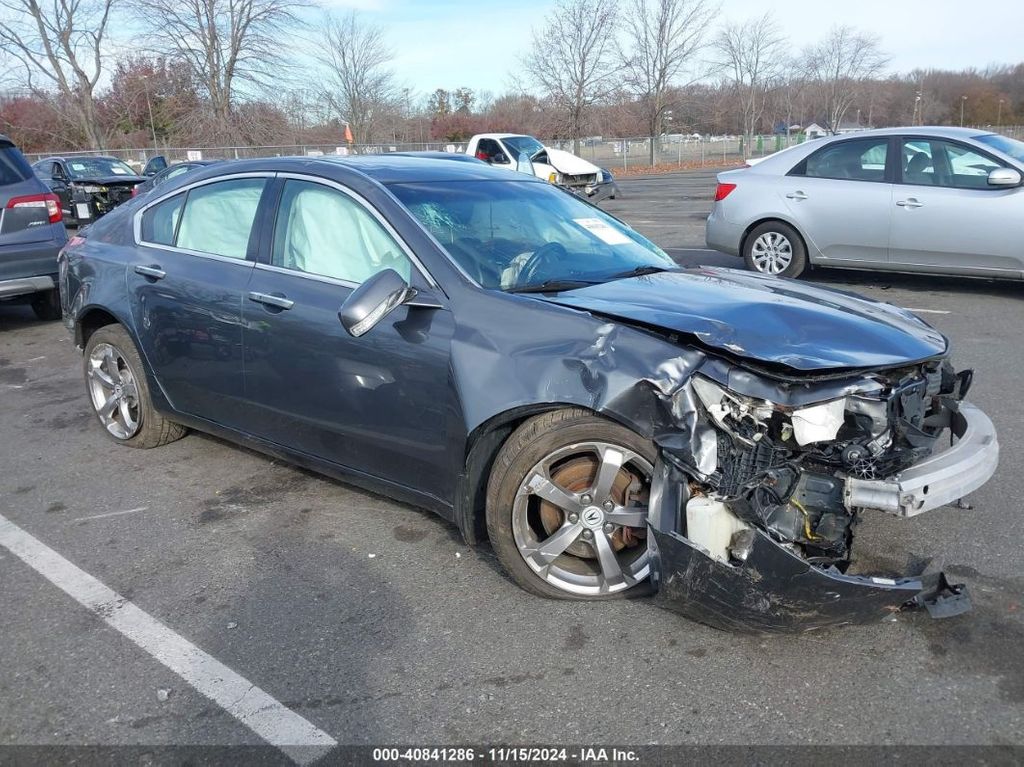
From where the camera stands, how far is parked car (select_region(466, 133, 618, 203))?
810 inches

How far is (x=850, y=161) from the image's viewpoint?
28.3 ft

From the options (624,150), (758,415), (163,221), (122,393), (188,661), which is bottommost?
(188,661)

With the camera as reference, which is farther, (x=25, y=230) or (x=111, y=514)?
(x=25, y=230)

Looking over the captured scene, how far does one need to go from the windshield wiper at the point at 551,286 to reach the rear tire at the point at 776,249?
5894mm

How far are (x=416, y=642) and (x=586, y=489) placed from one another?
843 millimetres

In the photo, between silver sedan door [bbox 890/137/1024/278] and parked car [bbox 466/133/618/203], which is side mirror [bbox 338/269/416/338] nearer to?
silver sedan door [bbox 890/137/1024/278]

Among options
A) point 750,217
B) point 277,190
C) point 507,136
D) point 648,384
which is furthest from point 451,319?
point 507,136

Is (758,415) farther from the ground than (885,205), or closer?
closer

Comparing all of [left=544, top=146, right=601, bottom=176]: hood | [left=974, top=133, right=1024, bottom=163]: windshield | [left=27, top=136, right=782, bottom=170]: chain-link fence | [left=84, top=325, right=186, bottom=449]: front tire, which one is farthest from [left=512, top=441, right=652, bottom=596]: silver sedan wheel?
[left=27, top=136, right=782, bottom=170]: chain-link fence

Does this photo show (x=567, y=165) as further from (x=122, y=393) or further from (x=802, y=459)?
(x=802, y=459)

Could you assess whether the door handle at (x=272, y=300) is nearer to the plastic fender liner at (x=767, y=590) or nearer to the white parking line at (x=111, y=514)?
the white parking line at (x=111, y=514)

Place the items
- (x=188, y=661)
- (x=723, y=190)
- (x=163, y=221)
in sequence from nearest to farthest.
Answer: (x=188, y=661), (x=163, y=221), (x=723, y=190)

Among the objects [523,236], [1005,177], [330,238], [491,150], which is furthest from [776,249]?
[491,150]

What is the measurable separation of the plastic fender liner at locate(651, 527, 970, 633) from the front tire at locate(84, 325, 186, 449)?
342cm
